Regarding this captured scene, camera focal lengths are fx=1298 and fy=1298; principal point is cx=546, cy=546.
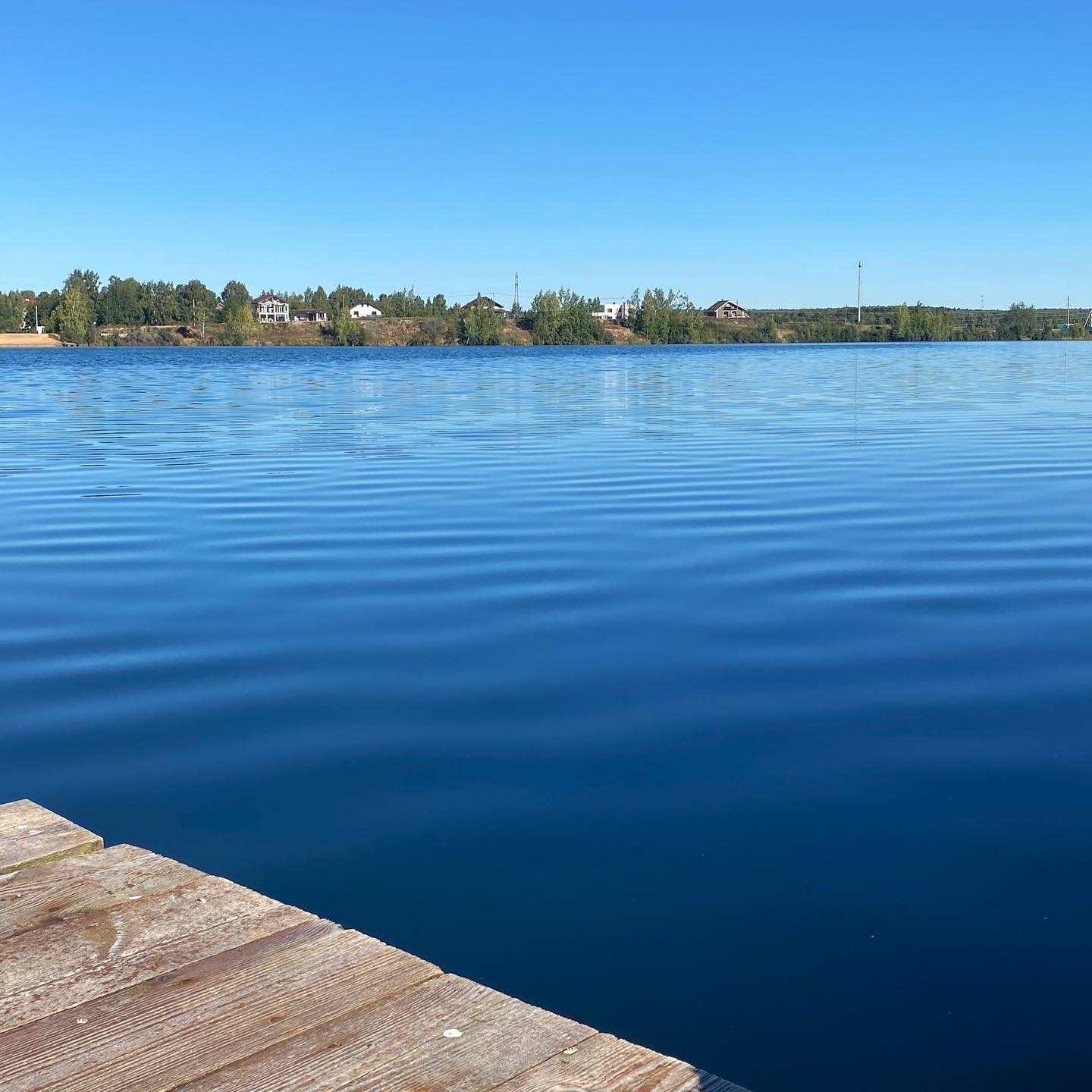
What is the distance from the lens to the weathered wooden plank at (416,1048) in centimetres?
272

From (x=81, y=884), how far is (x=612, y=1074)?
1859mm

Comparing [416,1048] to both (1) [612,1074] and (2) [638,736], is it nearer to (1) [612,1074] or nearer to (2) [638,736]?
(1) [612,1074]

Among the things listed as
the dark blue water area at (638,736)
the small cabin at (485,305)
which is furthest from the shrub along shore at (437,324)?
the dark blue water area at (638,736)

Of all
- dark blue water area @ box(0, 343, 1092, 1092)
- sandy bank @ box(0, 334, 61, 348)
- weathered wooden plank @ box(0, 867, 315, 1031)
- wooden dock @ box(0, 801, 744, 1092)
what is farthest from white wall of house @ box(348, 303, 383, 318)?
wooden dock @ box(0, 801, 744, 1092)

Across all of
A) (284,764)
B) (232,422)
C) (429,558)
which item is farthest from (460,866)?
(232,422)

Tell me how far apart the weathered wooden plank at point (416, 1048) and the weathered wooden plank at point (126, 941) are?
56cm

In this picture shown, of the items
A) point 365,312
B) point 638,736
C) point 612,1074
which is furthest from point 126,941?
point 365,312

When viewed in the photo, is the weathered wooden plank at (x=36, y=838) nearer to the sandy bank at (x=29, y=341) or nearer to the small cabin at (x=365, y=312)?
the sandy bank at (x=29, y=341)

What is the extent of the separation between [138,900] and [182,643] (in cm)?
423

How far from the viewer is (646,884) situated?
4551mm

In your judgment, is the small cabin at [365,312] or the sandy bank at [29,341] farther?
the small cabin at [365,312]

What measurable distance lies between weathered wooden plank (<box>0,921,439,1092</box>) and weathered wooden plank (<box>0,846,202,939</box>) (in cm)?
56

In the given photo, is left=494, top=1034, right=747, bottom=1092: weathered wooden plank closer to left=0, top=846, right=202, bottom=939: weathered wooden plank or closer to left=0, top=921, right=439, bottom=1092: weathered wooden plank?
left=0, top=921, right=439, bottom=1092: weathered wooden plank

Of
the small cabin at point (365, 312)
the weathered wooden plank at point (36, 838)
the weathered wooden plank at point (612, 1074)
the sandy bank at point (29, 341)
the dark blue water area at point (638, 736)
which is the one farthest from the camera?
the small cabin at point (365, 312)
